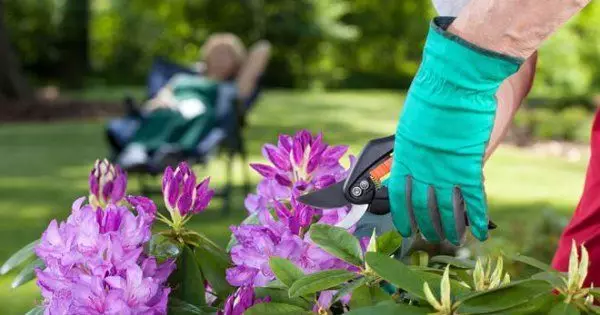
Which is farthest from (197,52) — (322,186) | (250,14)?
(322,186)

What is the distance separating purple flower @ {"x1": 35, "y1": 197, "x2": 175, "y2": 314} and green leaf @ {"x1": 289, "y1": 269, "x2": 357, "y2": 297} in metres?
0.19

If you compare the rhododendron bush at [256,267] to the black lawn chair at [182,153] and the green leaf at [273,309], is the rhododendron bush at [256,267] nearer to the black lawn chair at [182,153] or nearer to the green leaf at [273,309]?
the green leaf at [273,309]

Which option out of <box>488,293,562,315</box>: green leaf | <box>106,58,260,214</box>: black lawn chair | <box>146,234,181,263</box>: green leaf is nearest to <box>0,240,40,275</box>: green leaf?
<box>146,234,181,263</box>: green leaf

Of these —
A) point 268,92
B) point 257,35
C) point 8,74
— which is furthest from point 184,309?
point 257,35

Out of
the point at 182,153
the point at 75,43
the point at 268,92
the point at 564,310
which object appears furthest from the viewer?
the point at 75,43

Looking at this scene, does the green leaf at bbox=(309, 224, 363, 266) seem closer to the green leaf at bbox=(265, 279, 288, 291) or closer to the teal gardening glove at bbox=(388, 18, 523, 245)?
the green leaf at bbox=(265, 279, 288, 291)

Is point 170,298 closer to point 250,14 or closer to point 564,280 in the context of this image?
point 564,280

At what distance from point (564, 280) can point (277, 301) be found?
33 cm

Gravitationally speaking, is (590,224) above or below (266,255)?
below

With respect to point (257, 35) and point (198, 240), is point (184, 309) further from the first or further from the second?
point (257, 35)

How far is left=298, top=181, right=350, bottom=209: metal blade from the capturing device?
1.43 m

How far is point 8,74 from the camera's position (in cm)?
2078

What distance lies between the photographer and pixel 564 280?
1.15 meters

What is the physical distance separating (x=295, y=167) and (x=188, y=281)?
0.78 ft
